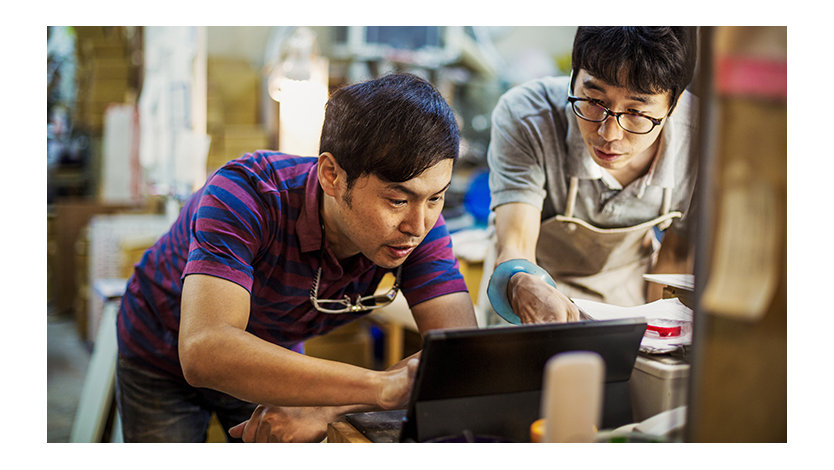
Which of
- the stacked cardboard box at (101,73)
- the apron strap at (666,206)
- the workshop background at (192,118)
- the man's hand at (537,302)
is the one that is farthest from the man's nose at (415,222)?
the stacked cardboard box at (101,73)

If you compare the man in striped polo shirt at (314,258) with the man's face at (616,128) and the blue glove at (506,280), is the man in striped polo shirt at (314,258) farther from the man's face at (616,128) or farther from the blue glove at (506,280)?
the man's face at (616,128)

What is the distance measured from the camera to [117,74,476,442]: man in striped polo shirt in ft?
3.29

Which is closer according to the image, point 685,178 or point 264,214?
point 264,214

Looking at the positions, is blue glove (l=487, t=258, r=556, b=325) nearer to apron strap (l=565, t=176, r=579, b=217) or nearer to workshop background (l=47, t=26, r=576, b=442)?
apron strap (l=565, t=176, r=579, b=217)

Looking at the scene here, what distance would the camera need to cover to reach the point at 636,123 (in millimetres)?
1217

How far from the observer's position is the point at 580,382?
714 millimetres

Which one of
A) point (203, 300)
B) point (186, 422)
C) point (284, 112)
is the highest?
point (284, 112)

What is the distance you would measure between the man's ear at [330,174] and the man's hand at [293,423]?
0.34m

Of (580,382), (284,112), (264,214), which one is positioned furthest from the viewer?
(284,112)

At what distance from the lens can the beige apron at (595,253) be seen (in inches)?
54.3

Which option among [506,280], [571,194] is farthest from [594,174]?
[506,280]

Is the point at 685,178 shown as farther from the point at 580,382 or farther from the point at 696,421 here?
the point at 580,382
